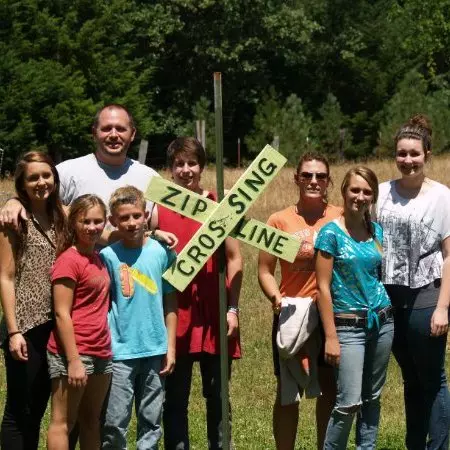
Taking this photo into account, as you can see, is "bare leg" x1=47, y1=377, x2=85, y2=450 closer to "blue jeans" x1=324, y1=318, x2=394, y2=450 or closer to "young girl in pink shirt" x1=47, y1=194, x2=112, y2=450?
"young girl in pink shirt" x1=47, y1=194, x2=112, y2=450

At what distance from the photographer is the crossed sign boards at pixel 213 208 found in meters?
4.86

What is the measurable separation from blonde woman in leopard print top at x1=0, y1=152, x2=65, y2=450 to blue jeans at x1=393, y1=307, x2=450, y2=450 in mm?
1916

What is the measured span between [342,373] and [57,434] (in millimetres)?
1456

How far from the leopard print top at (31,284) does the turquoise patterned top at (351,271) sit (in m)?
1.38

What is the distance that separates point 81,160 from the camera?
589 cm

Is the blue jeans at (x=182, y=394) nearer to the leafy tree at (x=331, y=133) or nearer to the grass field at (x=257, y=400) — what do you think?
the grass field at (x=257, y=400)

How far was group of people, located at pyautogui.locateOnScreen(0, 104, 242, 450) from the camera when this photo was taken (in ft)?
17.5

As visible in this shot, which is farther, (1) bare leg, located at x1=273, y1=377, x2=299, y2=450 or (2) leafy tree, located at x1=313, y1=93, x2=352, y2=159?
(2) leafy tree, located at x1=313, y1=93, x2=352, y2=159

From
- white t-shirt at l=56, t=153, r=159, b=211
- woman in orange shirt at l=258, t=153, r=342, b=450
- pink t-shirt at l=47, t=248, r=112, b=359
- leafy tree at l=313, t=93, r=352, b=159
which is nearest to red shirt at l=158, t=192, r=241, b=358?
white t-shirt at l=56, t=153, r=159, b=211

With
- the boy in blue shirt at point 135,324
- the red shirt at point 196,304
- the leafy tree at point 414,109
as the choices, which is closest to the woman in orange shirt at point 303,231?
the red shirt at point 196,304

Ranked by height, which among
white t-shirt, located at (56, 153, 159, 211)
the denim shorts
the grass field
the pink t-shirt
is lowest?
the grass field

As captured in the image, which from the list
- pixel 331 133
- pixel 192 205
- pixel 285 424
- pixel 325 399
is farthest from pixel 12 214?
pixel 331 133

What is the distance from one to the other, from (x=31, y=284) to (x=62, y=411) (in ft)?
2.08

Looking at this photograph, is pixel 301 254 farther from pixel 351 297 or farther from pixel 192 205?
pixel 192 205
